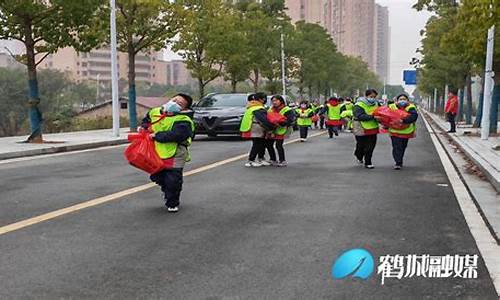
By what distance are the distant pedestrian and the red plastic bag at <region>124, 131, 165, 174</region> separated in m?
5.66

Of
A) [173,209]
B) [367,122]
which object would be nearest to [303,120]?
[367,122]

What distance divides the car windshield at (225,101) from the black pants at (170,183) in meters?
12.8

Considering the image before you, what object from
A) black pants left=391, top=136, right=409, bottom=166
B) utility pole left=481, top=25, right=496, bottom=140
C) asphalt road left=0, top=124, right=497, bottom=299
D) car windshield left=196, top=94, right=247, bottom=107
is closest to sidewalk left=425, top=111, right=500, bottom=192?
asphalt road left=0, top=124, right=497, bottom=299

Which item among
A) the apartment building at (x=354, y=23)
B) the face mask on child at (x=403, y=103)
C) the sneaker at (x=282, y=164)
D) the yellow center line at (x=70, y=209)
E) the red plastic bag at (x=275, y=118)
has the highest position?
the apartment building at (x=354, y=23)

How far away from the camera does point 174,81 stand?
7264 inches

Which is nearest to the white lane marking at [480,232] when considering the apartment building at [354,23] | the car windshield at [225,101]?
the car windshield at [225,101]

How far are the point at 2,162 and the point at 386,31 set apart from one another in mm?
169983

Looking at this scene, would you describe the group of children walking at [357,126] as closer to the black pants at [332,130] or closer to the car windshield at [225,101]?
the car windshield at [225,101]

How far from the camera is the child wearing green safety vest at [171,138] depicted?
22.8 ft

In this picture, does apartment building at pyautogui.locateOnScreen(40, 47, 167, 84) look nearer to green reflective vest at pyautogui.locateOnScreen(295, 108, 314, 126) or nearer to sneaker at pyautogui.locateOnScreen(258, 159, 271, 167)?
green reflective vest at pyautogui.locateOnScreen(295, 108, 314, 126)

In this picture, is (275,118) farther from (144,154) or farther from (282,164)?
(144,154)

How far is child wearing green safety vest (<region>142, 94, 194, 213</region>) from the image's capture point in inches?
274

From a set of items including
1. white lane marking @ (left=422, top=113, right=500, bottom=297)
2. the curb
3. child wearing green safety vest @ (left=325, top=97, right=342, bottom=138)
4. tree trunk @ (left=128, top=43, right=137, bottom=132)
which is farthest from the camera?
tree trunk @ (left=128, top=43, right=137, bottom=132)

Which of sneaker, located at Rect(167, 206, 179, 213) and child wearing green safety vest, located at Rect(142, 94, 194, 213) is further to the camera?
sneaker, located at Rect(167, 206, 179, 213)
